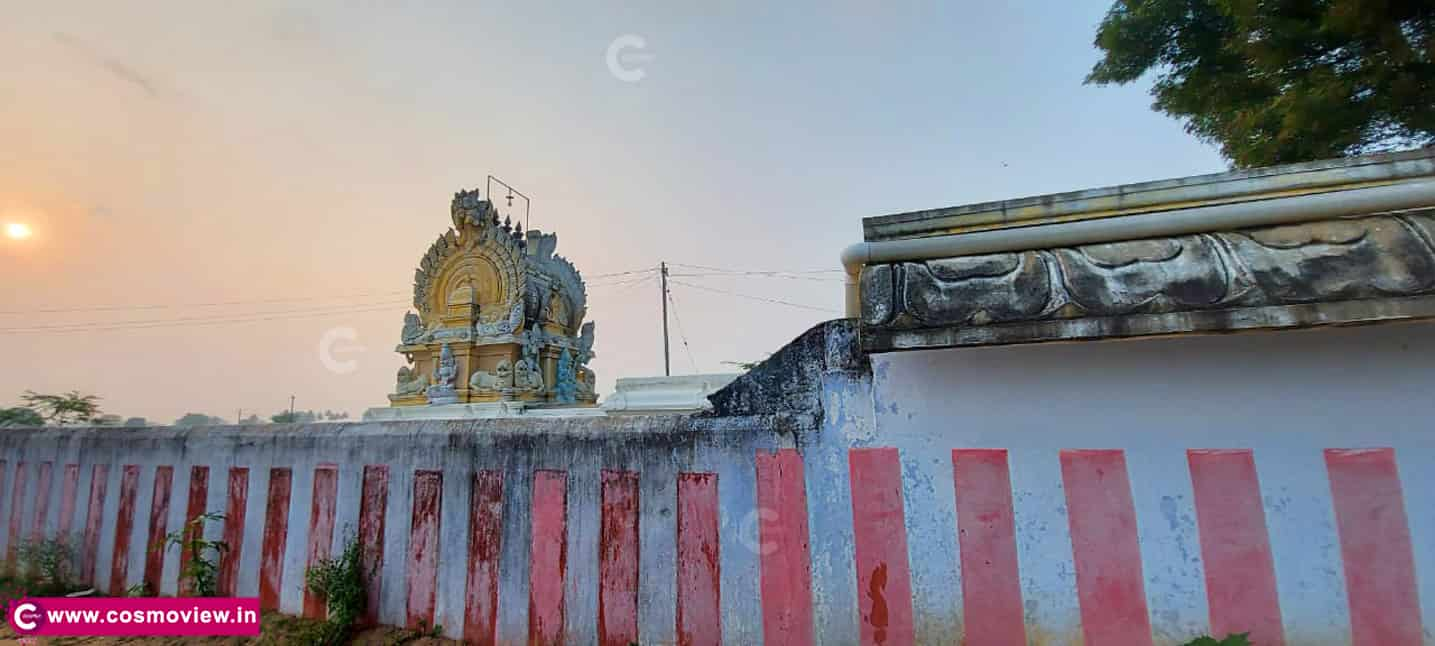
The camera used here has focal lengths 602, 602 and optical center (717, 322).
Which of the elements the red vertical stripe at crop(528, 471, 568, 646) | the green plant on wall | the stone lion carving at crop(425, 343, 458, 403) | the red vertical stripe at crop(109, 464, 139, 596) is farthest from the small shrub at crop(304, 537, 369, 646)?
→ the stone lion carving at crop(425, 343, 458, 403)

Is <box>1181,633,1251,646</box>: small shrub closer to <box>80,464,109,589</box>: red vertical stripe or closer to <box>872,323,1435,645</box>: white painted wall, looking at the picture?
<box>872,323,1435,645</box>: white painted wall

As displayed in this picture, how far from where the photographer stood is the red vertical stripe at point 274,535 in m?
3.46

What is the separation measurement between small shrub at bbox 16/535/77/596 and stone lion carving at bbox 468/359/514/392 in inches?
283

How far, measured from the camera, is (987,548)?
7.78 feet

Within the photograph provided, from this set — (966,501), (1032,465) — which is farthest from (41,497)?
(1032,465)

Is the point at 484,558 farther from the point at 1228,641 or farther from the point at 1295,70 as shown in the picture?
the point at 1295,70

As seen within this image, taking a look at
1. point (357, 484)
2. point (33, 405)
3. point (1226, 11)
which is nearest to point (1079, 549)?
point (357, 484)

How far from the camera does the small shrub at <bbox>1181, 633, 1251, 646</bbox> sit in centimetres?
197

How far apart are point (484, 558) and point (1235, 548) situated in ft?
10.4

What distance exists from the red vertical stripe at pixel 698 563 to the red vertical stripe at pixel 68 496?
4.65m

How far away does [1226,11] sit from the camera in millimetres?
6543

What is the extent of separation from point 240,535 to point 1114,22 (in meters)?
10.5

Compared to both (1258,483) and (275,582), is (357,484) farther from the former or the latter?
(1258,483)

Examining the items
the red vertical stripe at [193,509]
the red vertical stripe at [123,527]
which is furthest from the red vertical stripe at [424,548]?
the red vertical stripe at [123,527]
